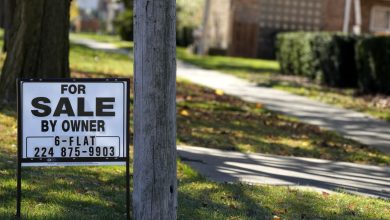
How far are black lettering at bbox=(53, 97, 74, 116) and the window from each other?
34801 mm

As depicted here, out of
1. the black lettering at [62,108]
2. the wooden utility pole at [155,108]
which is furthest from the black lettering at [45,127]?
the wooden utility pole at [155,108]

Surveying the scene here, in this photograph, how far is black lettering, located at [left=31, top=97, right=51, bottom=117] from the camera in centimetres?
593

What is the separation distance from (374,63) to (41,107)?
1479cm

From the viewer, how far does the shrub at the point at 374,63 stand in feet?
63.0

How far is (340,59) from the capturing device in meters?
22.0

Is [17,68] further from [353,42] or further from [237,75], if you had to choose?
[237,75]

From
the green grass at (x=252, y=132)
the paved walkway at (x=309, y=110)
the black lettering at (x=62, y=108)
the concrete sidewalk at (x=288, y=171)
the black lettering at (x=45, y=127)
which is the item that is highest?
the black lettering at (x=62, y=108)

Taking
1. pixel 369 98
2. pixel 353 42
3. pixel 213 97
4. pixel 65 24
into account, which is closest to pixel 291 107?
pixel 213 97

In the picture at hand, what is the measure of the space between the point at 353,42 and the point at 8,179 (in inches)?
617

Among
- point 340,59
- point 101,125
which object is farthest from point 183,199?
point 340,59

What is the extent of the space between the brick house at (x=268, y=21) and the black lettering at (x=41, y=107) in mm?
31040

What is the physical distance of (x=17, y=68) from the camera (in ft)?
39.2

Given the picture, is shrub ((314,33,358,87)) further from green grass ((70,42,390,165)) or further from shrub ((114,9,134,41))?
shrub ((114,9,134,41))

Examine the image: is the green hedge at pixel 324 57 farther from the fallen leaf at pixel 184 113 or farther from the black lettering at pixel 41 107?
the black lettering at pixel 41 107
